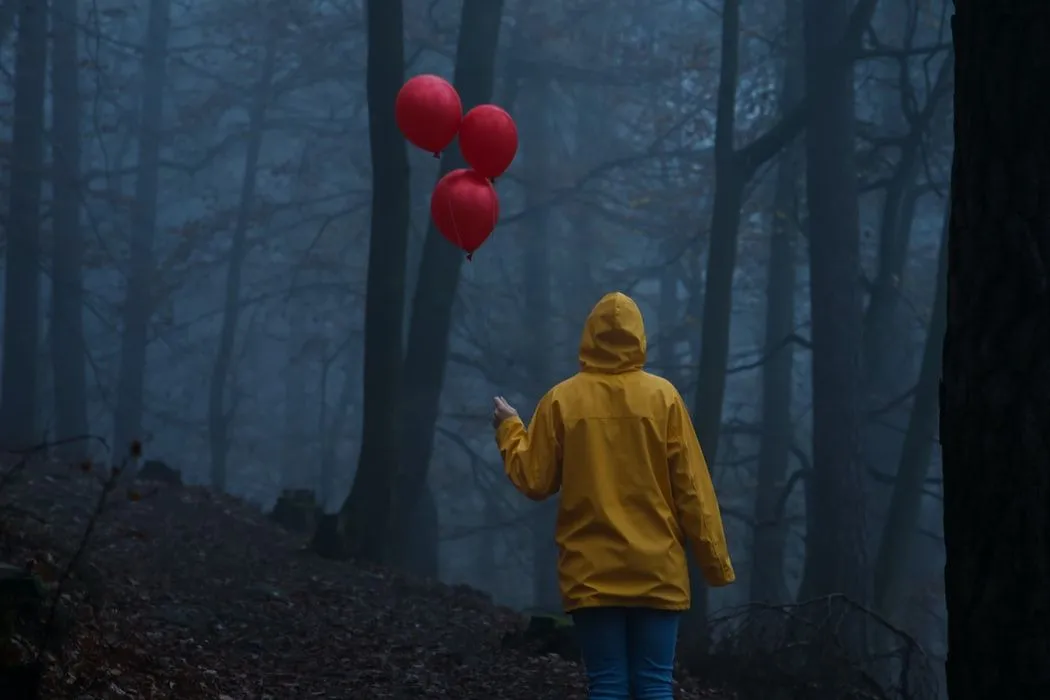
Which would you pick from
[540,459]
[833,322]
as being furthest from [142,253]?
[540,459]

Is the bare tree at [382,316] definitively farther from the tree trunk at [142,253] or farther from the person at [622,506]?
the tree trunk at [142,253]

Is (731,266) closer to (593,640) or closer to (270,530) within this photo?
(270,530)

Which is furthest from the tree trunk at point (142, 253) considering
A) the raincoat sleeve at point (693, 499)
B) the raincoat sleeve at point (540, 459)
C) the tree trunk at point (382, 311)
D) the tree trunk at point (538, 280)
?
the raincoat sleeve at point (693, 499)

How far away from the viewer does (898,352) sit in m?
16.7

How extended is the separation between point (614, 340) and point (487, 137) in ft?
9.21

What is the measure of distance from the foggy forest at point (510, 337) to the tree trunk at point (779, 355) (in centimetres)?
6

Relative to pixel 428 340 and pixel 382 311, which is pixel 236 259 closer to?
pixel 428 340

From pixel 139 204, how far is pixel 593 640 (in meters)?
18.4

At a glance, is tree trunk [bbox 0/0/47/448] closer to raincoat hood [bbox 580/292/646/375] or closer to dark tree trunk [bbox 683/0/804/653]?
dark tree trunk [bbox 683/0/804/653]

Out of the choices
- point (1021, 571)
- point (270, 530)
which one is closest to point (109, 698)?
point (1021, 571)

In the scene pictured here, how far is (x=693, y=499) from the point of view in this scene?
4.65m

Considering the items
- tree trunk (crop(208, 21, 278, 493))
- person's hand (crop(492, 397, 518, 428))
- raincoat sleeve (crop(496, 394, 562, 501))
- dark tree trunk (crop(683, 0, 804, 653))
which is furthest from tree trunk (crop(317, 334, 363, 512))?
raincoat sleeve (crop(496, 394, 562, 501))

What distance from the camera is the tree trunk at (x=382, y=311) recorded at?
1008cm

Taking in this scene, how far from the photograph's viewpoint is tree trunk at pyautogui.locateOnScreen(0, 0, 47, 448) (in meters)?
15.3
